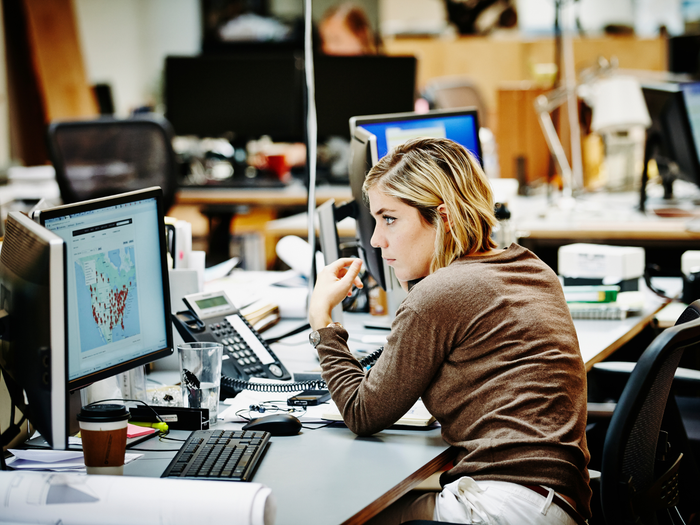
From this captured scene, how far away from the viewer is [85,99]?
5.38m

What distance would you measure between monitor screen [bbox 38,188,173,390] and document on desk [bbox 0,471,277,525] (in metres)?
0.27

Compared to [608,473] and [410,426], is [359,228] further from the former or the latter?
[608,473]

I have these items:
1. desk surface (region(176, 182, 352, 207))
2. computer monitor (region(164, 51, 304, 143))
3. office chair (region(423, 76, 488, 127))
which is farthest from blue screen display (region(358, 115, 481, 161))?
computer monitor (region(164, 51, 304, 143))

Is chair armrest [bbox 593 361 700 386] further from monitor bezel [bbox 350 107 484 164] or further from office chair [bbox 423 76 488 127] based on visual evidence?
office chair [bbox 423 76 488 127]

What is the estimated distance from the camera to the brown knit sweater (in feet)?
3.87

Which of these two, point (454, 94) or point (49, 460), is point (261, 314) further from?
point (454, 94)

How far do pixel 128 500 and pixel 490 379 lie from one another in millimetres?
Answer: 561

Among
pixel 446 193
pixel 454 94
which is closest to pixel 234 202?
pixel 454 94

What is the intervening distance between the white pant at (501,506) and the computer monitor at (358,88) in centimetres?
321

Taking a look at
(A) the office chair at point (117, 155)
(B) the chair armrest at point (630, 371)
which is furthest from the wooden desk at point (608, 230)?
(A) the office chair at point (117, 155)

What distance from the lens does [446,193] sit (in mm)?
1326

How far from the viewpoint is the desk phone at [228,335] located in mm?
1608

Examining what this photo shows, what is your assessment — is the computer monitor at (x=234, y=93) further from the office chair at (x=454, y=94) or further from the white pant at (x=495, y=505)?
the white pant at (x=495, y=505)

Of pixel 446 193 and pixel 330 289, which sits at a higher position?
pixel 446 193
